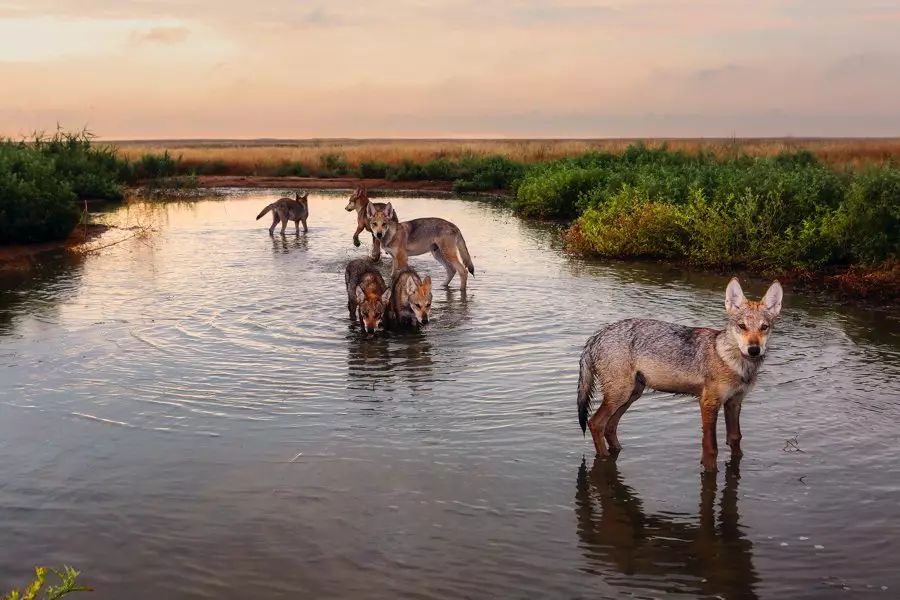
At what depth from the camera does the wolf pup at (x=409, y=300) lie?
44.4 feet

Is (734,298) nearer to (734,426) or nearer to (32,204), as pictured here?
(734,426)

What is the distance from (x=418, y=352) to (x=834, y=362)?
5454mm

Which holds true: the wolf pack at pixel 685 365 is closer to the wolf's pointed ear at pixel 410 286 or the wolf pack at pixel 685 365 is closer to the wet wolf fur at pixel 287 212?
the wolf's pointed ear at pixel 410 286

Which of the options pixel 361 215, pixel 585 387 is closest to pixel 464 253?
pixel 361 215

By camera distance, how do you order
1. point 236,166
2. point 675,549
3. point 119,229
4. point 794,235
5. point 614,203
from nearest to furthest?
point 675,549, point 794,235, point 614,203, point 119,229, point 236,166

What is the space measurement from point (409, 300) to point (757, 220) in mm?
9618

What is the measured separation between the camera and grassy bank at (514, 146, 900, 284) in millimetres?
17172

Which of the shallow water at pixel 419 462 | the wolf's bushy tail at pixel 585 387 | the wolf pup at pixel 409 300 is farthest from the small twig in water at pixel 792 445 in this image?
the wolf pup at pixel 409 300

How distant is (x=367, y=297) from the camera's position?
1316cm

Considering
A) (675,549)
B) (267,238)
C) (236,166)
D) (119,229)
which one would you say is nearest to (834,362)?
(675,549)

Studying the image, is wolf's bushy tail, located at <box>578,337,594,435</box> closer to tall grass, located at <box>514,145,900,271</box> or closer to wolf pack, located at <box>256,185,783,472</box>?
wolf pack, located at <box>256,185,783,472</box>

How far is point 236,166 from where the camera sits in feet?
188

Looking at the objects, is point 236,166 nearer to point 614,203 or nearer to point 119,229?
point 119,229

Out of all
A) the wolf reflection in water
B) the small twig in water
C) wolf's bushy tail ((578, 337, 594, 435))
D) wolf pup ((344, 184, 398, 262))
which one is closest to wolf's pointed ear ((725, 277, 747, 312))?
wolf's bushy tail ((578, 337, 594, 435))
